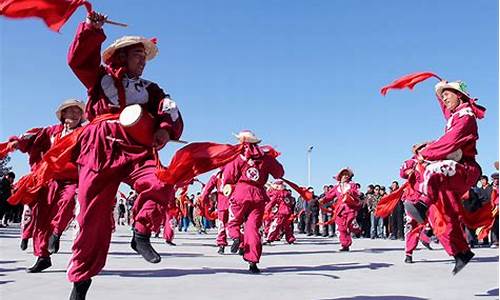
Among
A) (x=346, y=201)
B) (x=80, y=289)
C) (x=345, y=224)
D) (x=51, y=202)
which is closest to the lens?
(x=80, y=289)

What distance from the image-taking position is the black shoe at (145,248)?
13.8ft

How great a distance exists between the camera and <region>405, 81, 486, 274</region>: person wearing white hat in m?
5.54

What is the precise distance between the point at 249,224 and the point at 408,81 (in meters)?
2.50

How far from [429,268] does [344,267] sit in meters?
1.09

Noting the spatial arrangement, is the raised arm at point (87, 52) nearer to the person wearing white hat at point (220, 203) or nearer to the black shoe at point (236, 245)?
the person wearing white hat at point (220, 203)

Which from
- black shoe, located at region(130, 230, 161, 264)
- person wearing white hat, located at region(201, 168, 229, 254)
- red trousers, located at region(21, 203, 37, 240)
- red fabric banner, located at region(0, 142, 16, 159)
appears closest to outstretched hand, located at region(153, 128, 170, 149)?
black shoe, located at region(130, 230, 161, 264)

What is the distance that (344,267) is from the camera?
7.74m

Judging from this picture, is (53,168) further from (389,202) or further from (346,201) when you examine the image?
(346,201)

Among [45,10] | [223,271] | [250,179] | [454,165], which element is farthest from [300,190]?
[45,10]

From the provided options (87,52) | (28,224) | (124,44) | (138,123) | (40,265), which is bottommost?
(40,265)

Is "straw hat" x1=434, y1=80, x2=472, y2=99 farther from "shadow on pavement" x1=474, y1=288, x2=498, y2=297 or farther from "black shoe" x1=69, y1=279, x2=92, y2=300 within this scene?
"black shoe" x1=69, y1=279, x2=92, y2=300

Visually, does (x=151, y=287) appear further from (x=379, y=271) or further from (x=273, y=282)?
(x=379, y=271)

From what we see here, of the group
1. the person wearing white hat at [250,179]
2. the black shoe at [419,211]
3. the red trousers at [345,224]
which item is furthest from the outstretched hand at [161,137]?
the red trousers at [345,224]

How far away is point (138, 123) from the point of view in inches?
160
